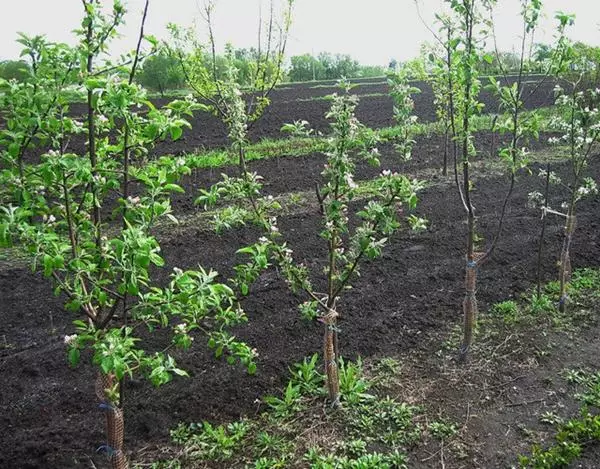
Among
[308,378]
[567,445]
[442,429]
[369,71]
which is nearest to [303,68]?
[369,71]

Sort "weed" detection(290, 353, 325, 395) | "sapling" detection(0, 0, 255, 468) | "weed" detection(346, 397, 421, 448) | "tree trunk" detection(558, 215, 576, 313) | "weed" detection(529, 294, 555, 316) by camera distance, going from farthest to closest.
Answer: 1. "weed" detection(529, 294, 555, 316)
2. "tree trunk" detection(558, 215, 576, 313)
3. "weed" detection(290, 353, 325, 395)
4. "weed" detection(346, 397, 421, 448)
5. "sapling" detection(0, 0, 255, 468)

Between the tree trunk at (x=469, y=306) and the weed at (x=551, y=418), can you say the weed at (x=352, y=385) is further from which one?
the weed at (x=551, y=418)

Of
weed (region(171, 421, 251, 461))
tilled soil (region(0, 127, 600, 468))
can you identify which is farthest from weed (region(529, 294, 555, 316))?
weed (region(171, 421, 251, 461))

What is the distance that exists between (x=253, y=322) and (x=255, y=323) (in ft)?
0.11

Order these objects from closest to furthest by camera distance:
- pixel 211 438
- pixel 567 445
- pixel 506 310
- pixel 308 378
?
pixel 567 445, pixel 211 438, pixel 308 378, pixel 506 310

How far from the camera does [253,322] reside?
204 inches

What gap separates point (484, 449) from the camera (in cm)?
360

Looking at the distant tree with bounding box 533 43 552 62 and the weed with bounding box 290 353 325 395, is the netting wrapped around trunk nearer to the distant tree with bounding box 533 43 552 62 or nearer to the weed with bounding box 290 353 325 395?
the weed with bounding box 290 353 325 395

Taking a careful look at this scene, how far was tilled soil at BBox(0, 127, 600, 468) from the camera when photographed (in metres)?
3.86

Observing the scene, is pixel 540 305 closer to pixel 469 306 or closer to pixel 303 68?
pixel 469 306

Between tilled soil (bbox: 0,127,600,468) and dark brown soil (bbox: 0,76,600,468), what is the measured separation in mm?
11

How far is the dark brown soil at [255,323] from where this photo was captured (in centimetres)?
383

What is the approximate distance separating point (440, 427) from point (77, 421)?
2.64 meters

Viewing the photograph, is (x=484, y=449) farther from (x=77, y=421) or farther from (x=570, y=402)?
(x=77, y=421)
